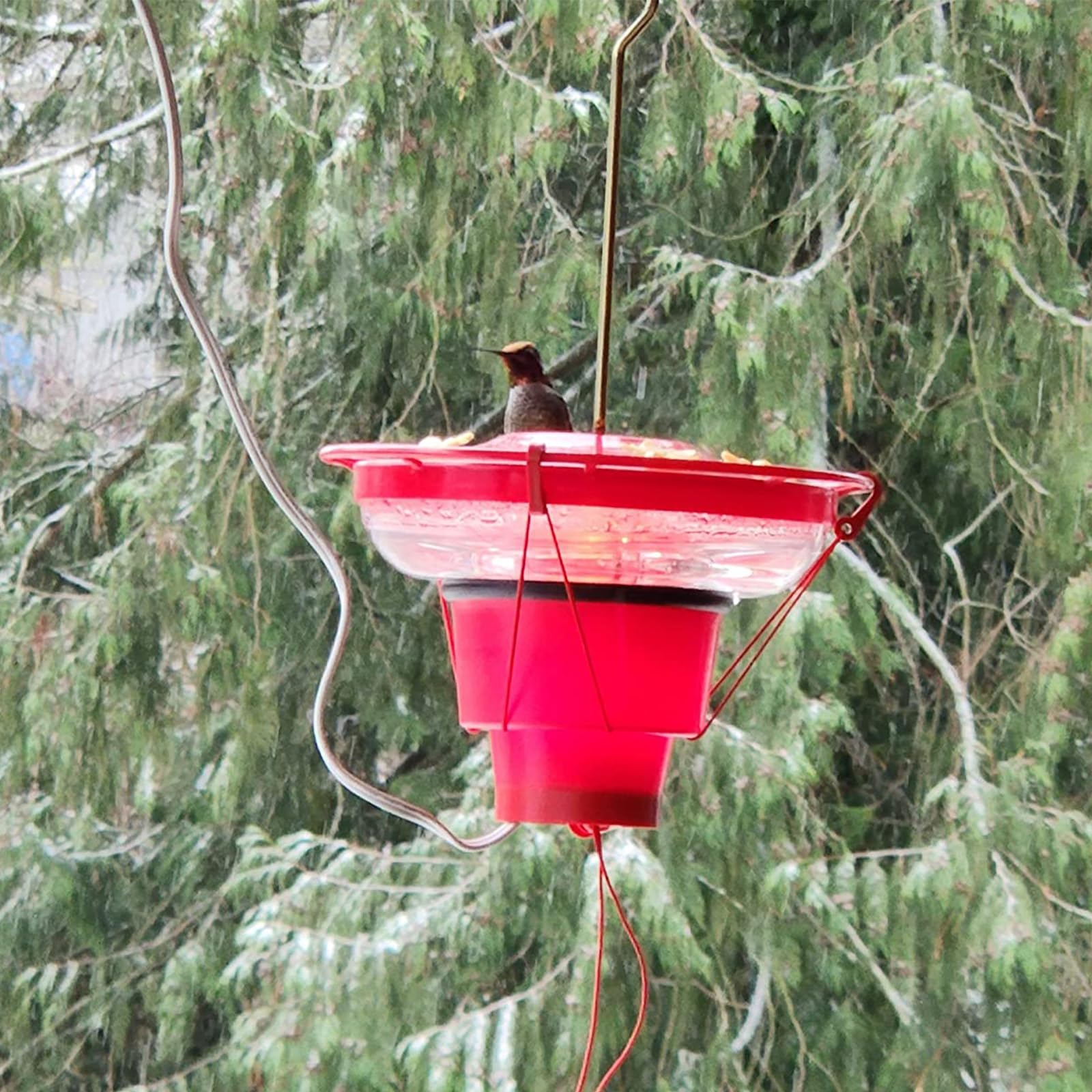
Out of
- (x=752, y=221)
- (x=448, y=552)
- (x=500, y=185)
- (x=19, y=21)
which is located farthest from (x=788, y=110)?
(x=448, y=552)

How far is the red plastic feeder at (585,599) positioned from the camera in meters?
0.61

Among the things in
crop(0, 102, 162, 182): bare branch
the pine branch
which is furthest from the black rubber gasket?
crop(0, 102, 162, 182): bare branch

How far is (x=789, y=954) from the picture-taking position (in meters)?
1.88

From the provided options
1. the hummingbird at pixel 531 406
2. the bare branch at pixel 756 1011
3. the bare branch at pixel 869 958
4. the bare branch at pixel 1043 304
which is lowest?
the bare branch at pixel 756 1011

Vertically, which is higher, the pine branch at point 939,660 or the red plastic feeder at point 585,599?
the red plastic feeder at point 585,599

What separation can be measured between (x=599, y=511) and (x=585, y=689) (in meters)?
0.08

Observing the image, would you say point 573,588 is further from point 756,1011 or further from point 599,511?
point 756,1011

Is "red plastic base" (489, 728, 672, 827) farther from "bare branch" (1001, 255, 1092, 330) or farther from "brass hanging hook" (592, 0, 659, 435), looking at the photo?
"bare branch" (1001, 255, 1092, 330)

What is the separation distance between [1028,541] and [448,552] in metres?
1.42

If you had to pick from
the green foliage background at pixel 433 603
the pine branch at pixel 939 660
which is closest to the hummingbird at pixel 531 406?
the green foliage background at pixel 433 603

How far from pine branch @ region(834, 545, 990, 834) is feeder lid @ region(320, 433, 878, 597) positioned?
48.9 inches

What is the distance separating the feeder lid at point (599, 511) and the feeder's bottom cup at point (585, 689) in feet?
0.04

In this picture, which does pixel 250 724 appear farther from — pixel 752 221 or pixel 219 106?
pixel 752 221

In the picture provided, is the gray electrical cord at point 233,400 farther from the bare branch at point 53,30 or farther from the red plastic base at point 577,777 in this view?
the bare branch at point 53,30
